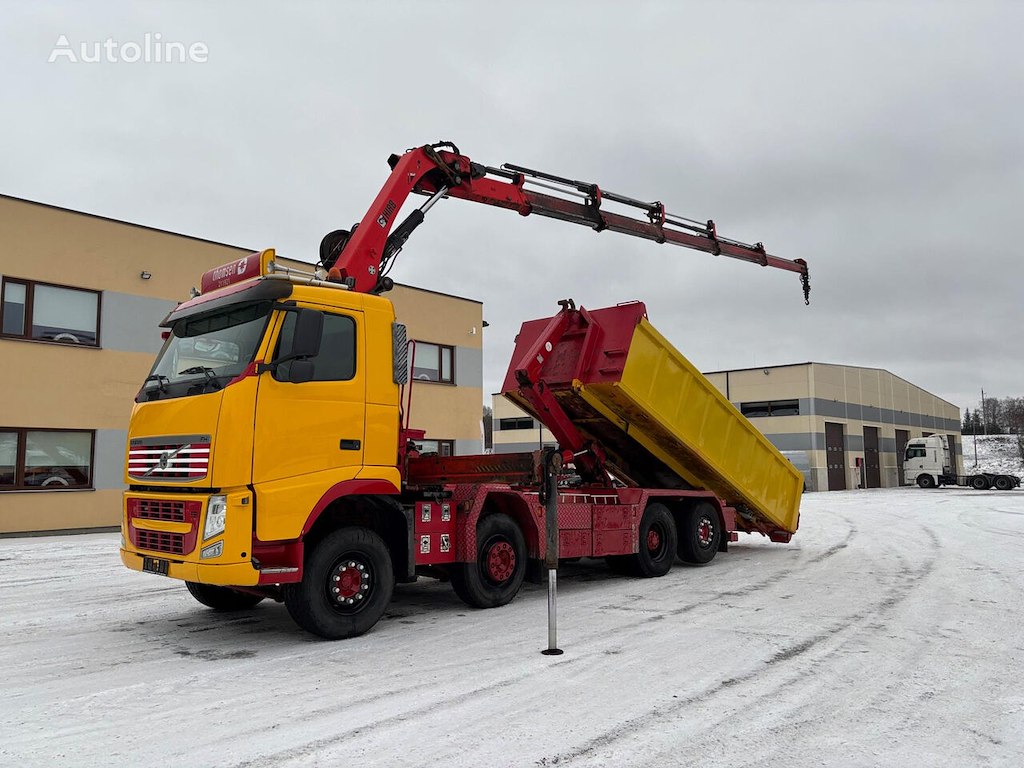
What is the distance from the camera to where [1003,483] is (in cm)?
4147

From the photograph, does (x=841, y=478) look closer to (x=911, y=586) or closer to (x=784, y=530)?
(x=784, y=530)

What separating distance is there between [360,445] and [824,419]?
1653 inches

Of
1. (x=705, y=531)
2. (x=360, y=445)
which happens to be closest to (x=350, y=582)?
(x=360, y=445)

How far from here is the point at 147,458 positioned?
677 centimetres

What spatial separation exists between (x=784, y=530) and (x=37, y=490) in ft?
48.1

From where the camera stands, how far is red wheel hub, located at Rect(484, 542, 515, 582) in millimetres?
8281

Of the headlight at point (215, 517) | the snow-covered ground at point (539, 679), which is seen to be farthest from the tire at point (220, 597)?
the headlight at point (215, 517)

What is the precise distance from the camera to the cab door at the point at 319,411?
630 cm

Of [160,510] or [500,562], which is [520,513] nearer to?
[500,562]

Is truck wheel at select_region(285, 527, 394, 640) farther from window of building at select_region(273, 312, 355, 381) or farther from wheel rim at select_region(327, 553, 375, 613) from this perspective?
window of building at select_region(273, 312, 355, 381)

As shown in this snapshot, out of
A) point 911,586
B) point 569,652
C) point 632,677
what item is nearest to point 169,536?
point 569,652

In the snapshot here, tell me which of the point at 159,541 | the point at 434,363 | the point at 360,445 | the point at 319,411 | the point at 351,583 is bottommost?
the point at 351,583

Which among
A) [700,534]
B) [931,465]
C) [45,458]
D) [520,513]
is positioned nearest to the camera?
[520,513]

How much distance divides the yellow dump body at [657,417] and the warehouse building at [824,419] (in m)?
27.7
